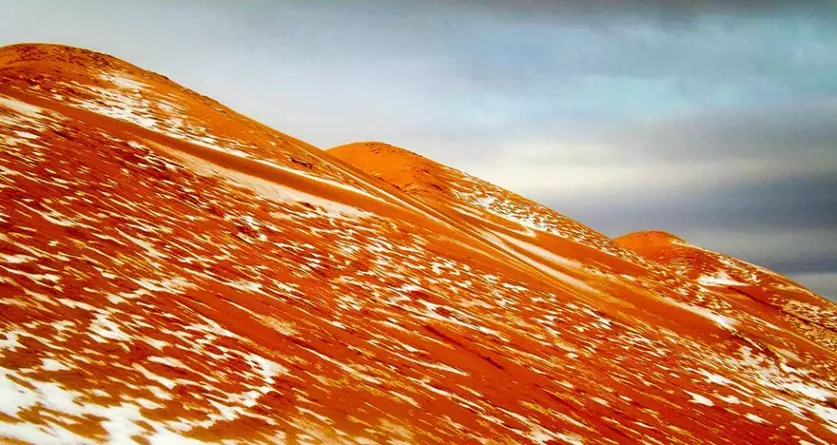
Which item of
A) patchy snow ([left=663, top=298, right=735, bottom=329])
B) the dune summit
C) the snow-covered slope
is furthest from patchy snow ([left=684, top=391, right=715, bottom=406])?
the snow-covered slope

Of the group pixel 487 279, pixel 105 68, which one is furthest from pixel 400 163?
pixel 487 279

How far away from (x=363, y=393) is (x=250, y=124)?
84.9 ft

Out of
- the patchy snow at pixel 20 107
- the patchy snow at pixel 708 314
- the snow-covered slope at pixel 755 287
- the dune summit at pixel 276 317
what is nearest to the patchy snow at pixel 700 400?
the dune summit at pixel 276 317

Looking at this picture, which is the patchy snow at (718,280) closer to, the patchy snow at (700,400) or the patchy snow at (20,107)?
the patchy snow at (700,400)

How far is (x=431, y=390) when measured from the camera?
10.9 meters

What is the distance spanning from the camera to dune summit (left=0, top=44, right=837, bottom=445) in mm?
7645

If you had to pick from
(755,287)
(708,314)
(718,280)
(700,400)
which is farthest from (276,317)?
(755,287)

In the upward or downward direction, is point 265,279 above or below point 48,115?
below

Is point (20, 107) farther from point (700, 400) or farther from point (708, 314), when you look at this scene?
point (708, 314)

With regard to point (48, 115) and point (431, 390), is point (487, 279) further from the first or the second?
point (48, 115)

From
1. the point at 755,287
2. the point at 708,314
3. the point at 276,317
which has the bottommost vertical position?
the point at 276,317

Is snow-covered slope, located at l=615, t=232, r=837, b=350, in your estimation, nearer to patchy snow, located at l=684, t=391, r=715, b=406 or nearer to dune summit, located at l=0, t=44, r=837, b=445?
dune summit, located at l=0, t=44, r=837, b=445

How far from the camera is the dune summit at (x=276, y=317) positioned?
764 cm

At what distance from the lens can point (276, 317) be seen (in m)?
11.4
